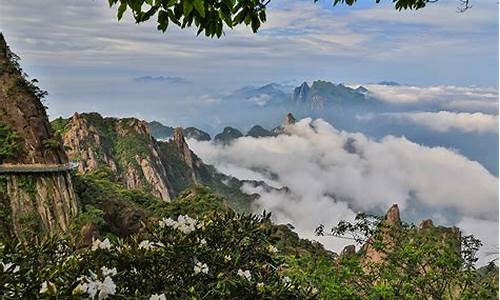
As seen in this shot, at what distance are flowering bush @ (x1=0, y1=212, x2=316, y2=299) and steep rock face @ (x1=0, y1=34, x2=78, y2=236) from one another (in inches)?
887

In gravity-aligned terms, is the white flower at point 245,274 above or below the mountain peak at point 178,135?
above

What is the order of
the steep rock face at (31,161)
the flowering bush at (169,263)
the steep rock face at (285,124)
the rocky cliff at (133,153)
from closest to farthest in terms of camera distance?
1. the flowering bush at (169,263)
2. the steep rock face at (31,161)
3. the rocky cliff at (133,153)
4. the steep rock face at (285,124)

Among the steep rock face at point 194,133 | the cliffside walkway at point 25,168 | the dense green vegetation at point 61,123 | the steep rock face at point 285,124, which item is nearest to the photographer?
the cliffside walkway at point 25,168

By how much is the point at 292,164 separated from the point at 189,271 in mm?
185188

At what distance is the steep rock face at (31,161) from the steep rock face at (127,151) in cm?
4015

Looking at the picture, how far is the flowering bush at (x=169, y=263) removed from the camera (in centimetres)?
387

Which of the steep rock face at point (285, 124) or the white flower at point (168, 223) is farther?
the steep rock face at point (285, 124)

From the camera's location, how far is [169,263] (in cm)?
447

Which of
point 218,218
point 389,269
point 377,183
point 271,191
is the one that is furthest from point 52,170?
point 377,183

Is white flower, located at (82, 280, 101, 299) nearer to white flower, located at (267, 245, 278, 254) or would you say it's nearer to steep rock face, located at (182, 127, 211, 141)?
white flower, located at (267, 245, 278, 254)

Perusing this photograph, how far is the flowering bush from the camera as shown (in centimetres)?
387

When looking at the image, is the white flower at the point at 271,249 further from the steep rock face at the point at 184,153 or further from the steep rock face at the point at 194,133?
the steep rock face at the point at 194,133

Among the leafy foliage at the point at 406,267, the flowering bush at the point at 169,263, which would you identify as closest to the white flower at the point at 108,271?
the flowering bush at the point at 169,263

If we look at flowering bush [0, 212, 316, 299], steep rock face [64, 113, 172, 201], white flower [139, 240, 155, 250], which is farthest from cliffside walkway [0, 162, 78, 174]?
steep rock face [64, 113, 172, 201]
